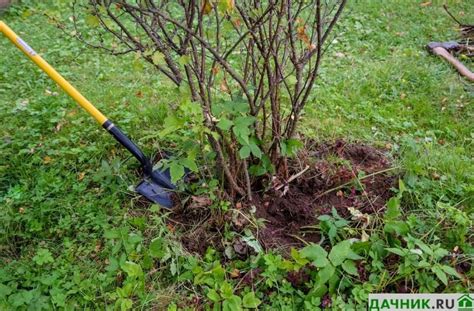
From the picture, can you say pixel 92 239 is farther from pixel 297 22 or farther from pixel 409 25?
pixel 409 25

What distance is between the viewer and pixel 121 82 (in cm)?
379

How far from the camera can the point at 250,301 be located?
1.91 meters

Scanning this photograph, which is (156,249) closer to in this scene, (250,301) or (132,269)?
(132,269)

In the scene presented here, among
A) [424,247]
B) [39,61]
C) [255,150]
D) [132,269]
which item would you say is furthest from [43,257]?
[424,247]

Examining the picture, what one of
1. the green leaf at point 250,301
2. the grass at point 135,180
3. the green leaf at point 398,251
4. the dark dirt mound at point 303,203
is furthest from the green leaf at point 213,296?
the green leaf at point 398,251

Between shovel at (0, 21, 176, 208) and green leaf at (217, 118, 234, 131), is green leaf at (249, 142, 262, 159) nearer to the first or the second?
green leaf at (217, 118, 234, 131)

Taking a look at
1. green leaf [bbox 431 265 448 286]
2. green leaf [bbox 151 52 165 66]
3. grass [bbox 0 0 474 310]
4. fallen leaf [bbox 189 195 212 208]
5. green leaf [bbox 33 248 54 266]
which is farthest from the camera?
fallen leaf [bbox 189 195 212 208]

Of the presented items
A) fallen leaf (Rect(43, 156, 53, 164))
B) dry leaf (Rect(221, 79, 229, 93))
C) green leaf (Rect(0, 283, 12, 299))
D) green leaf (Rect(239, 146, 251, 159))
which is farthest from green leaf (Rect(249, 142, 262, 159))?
fallen leaf (Rect(43, 156, 53, 164))

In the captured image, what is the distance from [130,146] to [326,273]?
50.5 inches

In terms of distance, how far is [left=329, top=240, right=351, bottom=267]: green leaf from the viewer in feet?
6.26

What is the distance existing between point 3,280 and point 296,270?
137 centimetres

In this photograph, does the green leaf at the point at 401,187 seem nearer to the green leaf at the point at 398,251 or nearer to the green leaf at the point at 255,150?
the green leaf at the point at 398,251

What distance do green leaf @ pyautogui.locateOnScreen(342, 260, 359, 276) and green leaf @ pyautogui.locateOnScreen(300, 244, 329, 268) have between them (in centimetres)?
9

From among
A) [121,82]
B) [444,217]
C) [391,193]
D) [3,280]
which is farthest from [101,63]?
[444,217]
